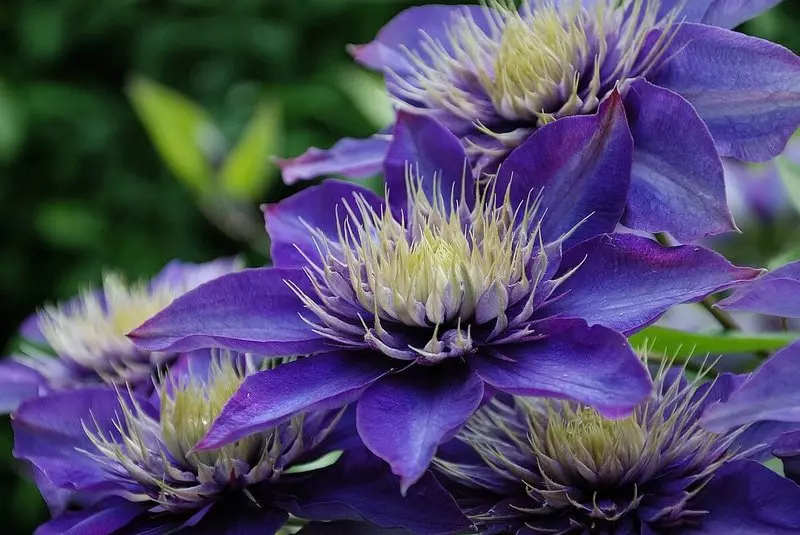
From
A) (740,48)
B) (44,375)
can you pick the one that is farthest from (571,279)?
(44,375)

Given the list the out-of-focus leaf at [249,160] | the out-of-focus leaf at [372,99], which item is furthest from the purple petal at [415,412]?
the out-of-focus leaf at [249,160]

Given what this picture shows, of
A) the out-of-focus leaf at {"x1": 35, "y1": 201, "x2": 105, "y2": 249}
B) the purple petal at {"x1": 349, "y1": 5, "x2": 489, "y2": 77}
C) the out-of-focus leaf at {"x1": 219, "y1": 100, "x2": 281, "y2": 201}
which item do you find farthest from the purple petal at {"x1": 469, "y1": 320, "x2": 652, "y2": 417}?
the out-of-focus leaf at {"x1": 35, "y1": 201, "x2": 105, "y2": 249}

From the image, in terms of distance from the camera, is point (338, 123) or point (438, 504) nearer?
point (438, 504)

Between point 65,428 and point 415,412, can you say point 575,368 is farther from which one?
point 65,428

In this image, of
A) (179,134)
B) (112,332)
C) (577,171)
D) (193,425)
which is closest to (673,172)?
(577,171)

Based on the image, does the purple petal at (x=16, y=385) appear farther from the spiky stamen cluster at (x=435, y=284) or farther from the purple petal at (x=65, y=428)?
the spiky stamen cluster at (x=435, y=284)

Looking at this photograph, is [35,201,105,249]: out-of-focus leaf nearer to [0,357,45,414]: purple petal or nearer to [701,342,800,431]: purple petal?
[0,357,45,414]: purple petal

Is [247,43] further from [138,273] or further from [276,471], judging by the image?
[276,471]
